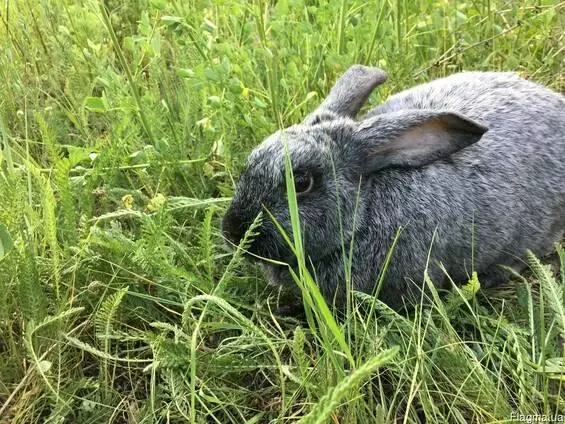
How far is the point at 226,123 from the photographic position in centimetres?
340

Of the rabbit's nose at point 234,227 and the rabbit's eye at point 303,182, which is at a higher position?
the rabbit's eye at point 303,182

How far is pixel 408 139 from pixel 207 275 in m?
1.15

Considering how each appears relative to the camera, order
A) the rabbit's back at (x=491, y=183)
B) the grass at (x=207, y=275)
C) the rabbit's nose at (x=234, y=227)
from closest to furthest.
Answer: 1. the grass at (x=207, y=275)
2. the rabbit's nose at (x=234, y=227)
3. the rabbit's back at (x=491, y=183)

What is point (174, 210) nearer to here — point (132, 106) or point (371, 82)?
point (132, 106)

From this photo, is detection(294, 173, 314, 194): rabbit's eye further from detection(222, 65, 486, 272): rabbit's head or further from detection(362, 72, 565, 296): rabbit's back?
detection(362, 72, 565, 296): rabbit's back

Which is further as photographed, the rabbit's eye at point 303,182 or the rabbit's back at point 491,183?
the rabbit's back at point 491,183

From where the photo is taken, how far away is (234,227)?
2.86 m

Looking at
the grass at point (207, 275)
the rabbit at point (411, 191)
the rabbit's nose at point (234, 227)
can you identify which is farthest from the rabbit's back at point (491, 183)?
the rabbit's nose at point (234, 227)

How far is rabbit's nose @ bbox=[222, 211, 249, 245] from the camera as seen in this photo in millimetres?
2852

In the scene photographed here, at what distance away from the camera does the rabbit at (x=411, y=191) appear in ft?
9.49

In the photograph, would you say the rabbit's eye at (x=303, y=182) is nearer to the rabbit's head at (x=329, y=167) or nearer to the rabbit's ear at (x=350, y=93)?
the rabbit's head at (x=329, y=167)

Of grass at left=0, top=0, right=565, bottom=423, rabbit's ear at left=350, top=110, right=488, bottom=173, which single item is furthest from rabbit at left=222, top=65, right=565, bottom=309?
grass at left=0, top=0, right=565, bottom=423

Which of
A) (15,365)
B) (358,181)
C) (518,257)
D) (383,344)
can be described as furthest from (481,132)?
(15,365)

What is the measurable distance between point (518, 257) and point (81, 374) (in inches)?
87.0
